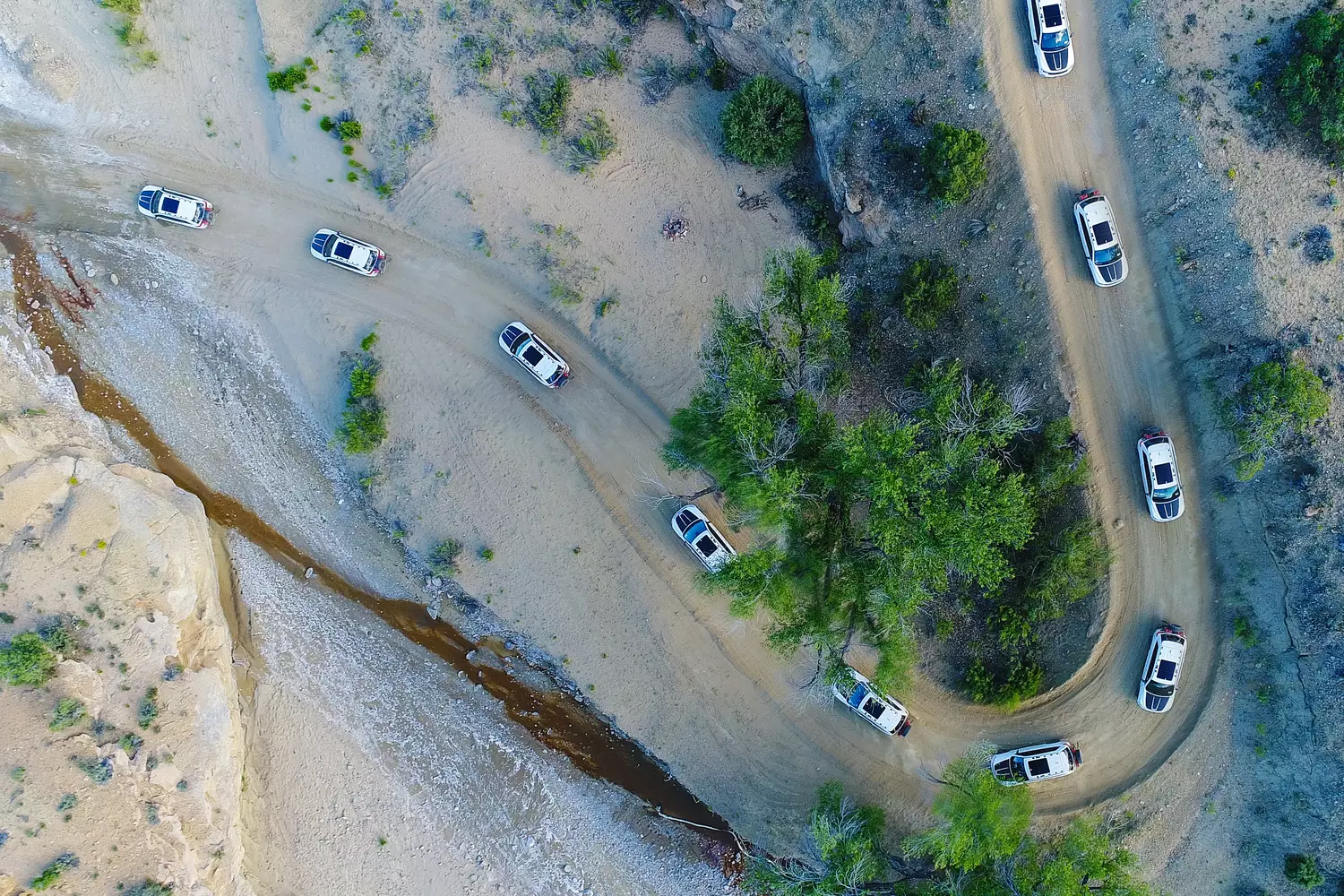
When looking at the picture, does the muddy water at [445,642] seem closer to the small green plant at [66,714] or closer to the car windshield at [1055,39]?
the small green plant at [66,714]

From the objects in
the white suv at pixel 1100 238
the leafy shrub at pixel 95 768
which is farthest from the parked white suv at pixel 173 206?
the white suv at pixel 1100 238

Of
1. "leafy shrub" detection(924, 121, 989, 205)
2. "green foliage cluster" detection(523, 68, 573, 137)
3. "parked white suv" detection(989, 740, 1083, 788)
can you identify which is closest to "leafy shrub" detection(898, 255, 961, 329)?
"leafy shrub" detection(924, 121, 989, 205)

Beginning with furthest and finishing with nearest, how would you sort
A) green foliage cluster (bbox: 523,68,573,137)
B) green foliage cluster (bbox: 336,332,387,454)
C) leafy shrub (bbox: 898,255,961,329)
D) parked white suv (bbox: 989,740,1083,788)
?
green foliage cluster (bbox: 336,332,387,454) < green foliage cluster (bbox: 523,68,573,137) < parked white suv (bbox: 989,740,1083,788) < leafy shrub (bbox: 898,255,961,329)

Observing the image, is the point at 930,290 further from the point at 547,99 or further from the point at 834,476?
the point at 547,99

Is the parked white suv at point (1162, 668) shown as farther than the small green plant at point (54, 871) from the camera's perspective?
Yes

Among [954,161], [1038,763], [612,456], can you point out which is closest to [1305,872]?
[1038,763]

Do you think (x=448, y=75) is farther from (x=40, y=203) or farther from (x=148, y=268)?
(x=40, y=203)

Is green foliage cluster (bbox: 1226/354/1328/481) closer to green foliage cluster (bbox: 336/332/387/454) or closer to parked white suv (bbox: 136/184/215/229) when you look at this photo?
green foliage cluster (bbox: 336/332/387/454)
